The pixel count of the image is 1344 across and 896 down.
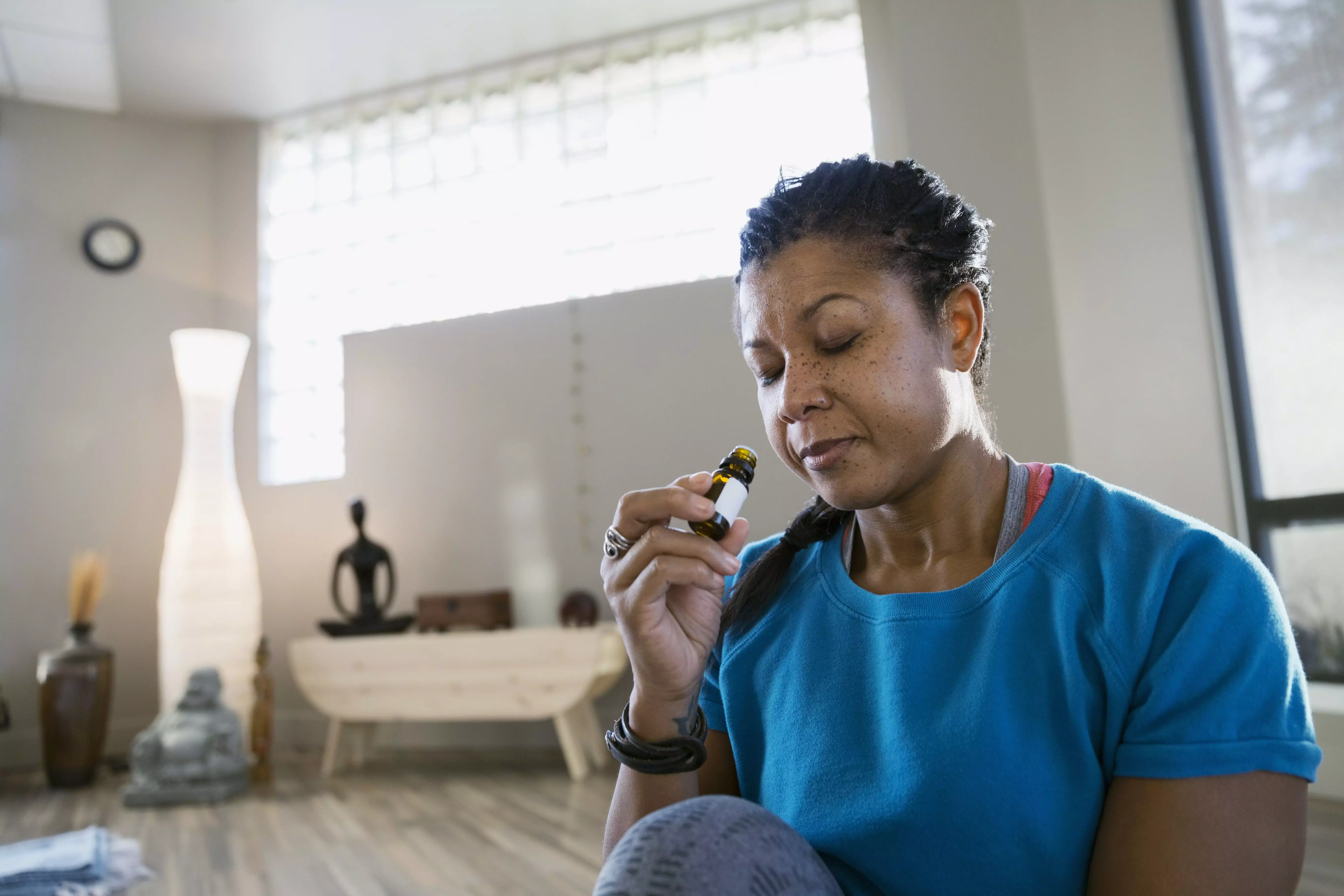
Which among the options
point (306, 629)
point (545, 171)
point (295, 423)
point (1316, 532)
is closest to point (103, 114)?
point (295, 423)

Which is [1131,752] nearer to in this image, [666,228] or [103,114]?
[666,228]

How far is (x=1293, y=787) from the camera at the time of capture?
726 mm

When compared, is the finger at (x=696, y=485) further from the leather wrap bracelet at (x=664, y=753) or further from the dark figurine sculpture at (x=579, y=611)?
the dark figurine sculpture at (x=579, y=611)

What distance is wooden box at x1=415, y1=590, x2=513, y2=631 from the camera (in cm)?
371

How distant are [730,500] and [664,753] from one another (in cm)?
26

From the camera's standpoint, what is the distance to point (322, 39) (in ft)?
13.7

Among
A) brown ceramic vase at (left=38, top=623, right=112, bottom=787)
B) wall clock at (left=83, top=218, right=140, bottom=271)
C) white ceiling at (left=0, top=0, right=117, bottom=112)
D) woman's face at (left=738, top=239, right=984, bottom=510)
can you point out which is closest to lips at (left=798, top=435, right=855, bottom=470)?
woman's face at (left=738, top=239, right=984, bottom=510)

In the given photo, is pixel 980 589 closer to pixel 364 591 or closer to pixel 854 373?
pixel 854 373

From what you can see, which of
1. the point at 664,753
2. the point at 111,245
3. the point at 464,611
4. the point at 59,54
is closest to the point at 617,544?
the point at 664,753

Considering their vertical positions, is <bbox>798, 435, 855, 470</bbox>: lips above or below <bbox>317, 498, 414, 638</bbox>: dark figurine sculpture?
above

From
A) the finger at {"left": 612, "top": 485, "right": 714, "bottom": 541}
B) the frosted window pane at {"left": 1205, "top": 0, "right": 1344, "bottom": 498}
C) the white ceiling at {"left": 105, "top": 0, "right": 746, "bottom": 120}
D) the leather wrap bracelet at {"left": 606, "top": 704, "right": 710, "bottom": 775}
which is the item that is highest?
the white ceiling at {"left": 105, "top": 0, "right": 746, "bottom": 120}

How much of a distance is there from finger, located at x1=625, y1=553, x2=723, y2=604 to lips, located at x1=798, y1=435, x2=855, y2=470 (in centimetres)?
14

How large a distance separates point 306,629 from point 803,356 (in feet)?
13.6

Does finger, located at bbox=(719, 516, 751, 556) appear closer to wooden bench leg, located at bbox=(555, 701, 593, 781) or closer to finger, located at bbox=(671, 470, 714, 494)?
finger, located at bbox=(671, 470, 714, 494)
